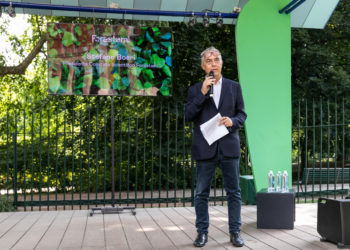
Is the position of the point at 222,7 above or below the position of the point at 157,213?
above

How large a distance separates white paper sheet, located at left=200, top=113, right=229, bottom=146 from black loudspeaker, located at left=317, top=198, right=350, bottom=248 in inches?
43.5

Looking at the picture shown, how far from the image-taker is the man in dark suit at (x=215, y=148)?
357 centimetres

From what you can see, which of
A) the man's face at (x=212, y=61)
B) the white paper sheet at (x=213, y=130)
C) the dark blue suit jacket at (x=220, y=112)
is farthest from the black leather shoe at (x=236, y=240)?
the man's face at (x=212, y=61)

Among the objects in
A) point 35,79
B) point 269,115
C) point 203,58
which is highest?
point 35,79

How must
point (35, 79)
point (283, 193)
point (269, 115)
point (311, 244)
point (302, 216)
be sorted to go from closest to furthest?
1. point (311, 244)
2. point (283, 193)
3. point (302, 216)
4. point (269, 115)
5. point (35, 79)

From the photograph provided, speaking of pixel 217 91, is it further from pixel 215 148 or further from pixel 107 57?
pixel 107 57

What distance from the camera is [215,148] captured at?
3568 millimetres

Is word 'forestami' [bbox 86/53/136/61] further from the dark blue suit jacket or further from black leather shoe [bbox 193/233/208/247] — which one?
black leather shoe [bbox 193/233/208/247]

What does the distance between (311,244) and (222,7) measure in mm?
3678

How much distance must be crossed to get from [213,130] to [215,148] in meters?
0.15

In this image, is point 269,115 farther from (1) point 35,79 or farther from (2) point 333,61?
(1) point 35,79

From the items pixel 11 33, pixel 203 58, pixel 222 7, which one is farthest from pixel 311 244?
pixel 11 33

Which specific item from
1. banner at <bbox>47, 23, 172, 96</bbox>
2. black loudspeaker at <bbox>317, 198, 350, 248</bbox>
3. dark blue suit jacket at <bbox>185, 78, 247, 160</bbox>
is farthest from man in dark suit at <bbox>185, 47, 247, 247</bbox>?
banner at <bbox>47, 23, 172, 96</bbox>

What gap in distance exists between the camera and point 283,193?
4.27m
